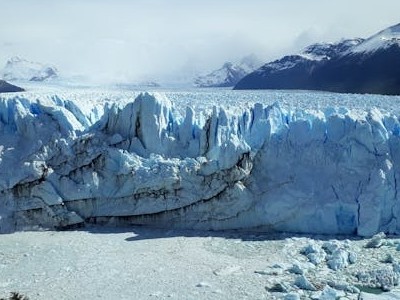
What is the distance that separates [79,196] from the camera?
12.5 m

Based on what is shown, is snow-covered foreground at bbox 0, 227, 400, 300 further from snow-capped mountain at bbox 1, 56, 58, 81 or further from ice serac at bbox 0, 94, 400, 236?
snow-capped mountain at bbox 1, 56, 58, 81

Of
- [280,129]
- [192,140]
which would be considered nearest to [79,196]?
[192,140]

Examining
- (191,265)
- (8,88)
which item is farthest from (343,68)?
(191,265)

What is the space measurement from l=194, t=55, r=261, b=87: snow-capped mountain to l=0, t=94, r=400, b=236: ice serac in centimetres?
4745

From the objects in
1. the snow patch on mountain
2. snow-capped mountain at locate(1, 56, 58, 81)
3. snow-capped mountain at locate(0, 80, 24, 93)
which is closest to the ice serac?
snow-capped mountain at locate(0, 80, 24, 93)

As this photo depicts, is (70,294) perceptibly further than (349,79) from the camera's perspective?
No

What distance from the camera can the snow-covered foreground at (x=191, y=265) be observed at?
9172 millimetres

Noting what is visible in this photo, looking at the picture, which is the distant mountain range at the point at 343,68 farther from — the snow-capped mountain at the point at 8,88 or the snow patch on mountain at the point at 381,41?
the snow-capped mountain at the point at 8,88

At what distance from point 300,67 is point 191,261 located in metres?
37.2

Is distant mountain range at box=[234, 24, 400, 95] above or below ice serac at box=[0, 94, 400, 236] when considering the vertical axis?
Answer: above

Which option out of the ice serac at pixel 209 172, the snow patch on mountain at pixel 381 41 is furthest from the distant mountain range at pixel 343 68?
the ice serac at pixel 209 172

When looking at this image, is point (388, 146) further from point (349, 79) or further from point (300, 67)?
point (300, 67)

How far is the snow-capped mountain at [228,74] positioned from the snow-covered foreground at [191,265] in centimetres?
4930

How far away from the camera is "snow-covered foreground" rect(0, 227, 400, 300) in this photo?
30.1 feet
